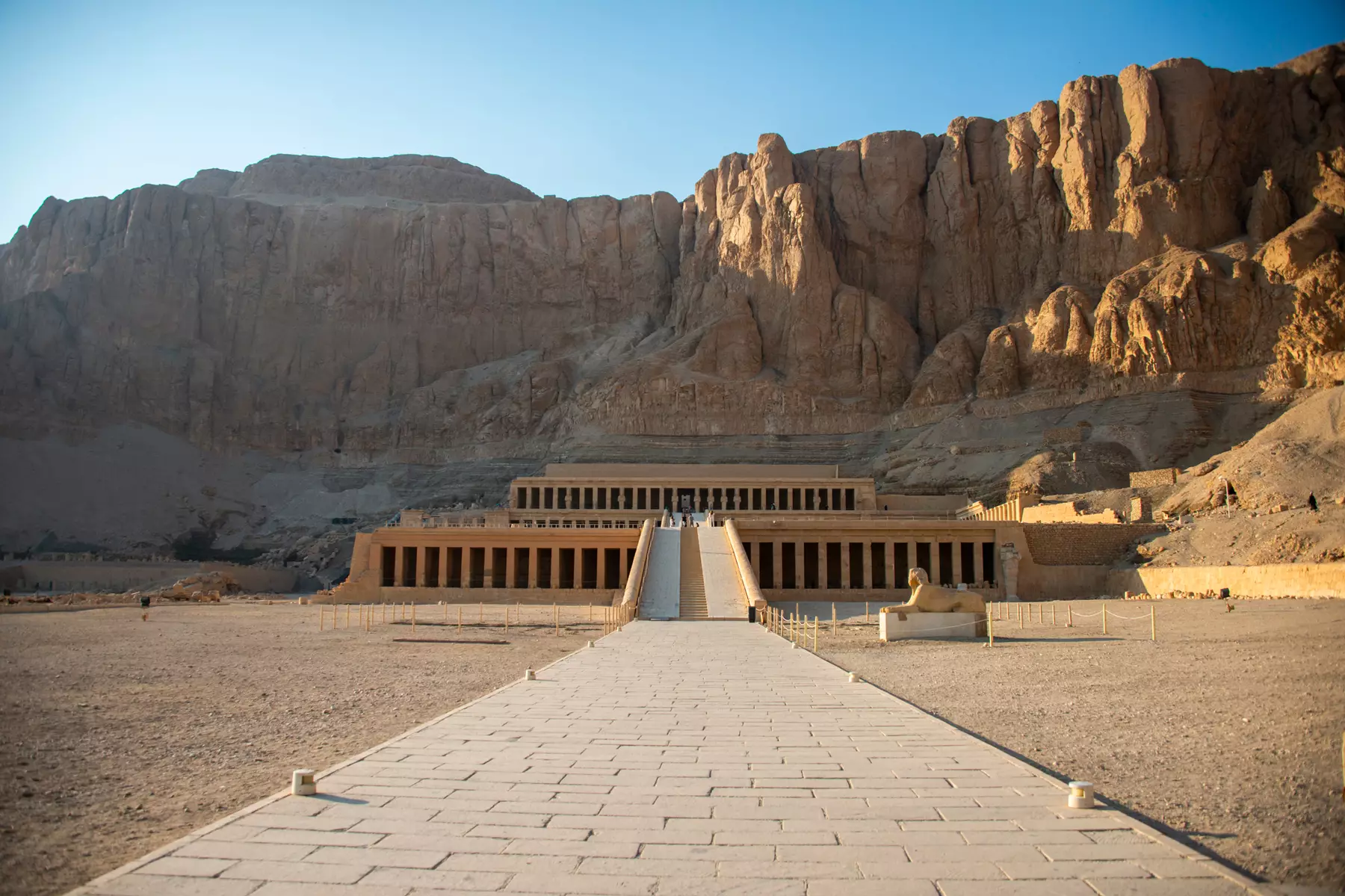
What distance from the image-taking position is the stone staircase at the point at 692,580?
30.0 metres

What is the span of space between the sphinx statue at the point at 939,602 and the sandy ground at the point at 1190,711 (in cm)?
143

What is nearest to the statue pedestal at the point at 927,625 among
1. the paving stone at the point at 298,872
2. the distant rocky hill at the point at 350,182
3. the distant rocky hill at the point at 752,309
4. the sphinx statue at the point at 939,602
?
the sphinx statue at the point at 939,602

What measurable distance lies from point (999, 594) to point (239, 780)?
34083mm

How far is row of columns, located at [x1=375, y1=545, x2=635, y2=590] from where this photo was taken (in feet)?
134

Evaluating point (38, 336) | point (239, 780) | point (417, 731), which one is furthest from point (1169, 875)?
point (38, 336)

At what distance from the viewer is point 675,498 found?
64250 mm

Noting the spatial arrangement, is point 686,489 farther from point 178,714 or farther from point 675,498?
point 178,714

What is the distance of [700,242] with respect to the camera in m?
94.1

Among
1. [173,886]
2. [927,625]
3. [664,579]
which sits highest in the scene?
[664,579]

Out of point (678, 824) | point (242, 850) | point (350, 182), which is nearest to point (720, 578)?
point (678, 824)

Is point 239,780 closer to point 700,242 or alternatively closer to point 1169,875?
point 1169,875

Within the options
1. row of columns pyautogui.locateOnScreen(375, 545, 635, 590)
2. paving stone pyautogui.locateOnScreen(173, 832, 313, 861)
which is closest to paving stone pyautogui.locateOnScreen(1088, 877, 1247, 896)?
paving stone pyautogui.locateOnScreen(173, 832, 313, 861)

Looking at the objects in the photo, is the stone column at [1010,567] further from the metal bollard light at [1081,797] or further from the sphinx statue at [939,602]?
the metal bollard light at [1081,797]

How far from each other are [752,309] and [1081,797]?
267 ft
